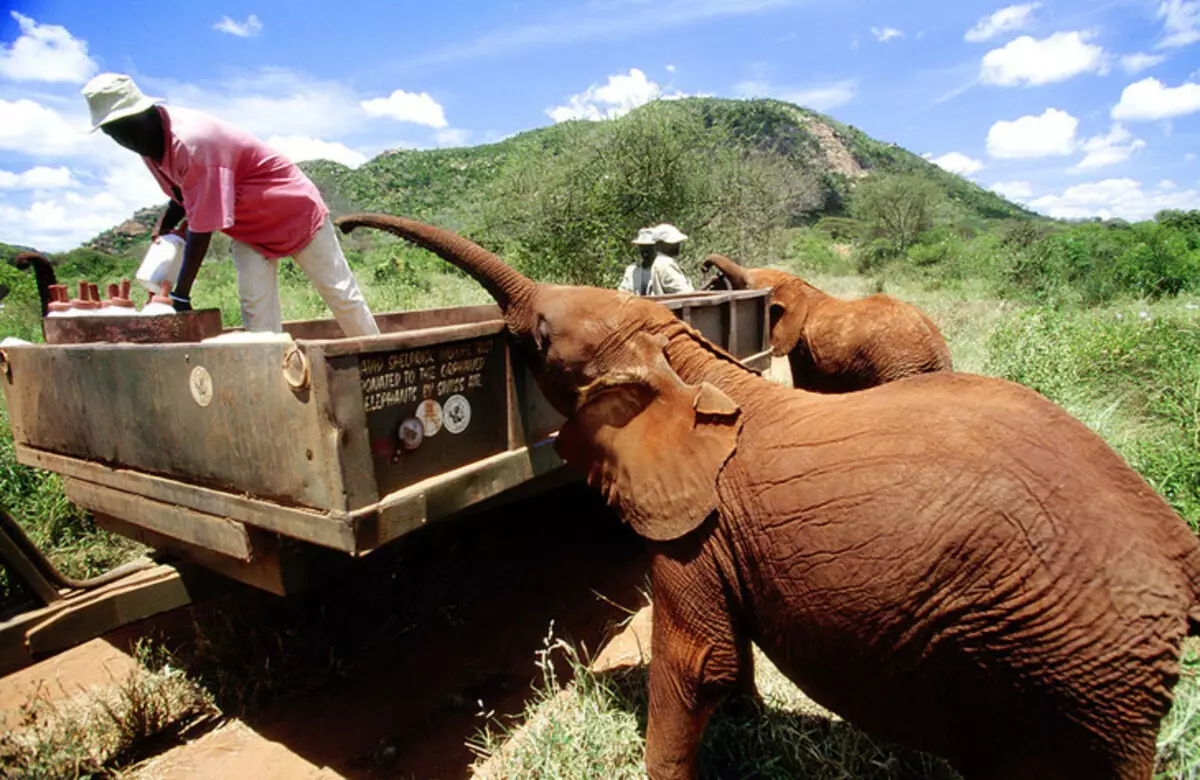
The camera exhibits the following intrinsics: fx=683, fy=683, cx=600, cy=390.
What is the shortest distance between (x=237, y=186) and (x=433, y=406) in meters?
1.87

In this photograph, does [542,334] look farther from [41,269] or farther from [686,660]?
[41,269]

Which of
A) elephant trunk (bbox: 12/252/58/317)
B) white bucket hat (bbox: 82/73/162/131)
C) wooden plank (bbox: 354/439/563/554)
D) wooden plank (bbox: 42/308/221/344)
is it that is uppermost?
white bucket hat (bbox: 82/73/162/131)

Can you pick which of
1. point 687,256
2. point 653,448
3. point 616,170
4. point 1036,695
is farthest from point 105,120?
point 687,256

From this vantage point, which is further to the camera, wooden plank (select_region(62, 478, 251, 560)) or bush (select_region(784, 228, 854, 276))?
bush (select_region(784, 228, 854, 276))

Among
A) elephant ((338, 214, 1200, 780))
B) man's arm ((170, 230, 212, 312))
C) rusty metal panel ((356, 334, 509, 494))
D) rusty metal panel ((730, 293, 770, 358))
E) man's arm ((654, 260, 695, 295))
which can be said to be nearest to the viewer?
elephant ((338, 214, 1200, 780))

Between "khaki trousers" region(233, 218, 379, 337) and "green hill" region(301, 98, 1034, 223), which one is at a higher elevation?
"green hill" region(301, 98, 1034, 223)

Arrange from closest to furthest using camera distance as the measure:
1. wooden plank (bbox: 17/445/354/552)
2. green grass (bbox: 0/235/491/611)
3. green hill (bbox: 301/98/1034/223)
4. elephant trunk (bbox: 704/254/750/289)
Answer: wooden plank (bbox: 17/445/354/552) < green grass (bbox: 0/235/491/611) < elephant trunk (bbox: 704/254/750/289) < green hill (bbox: 301/98/1034/223)

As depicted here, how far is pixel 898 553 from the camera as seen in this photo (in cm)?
180

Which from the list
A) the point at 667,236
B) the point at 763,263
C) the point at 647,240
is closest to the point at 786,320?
the point at 667,236

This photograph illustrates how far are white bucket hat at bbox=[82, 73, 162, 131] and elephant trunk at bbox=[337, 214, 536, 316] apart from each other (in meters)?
1.21

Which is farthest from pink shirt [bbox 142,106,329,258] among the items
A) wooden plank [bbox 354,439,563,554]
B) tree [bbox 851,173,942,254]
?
tree [bbox 851,173,942,254]

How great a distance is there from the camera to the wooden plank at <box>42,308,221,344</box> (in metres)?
3.02

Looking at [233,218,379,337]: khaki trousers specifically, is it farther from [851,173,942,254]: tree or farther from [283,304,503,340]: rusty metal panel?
[851,173,942,254]: tree

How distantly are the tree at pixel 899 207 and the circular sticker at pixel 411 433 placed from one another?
124 feet
